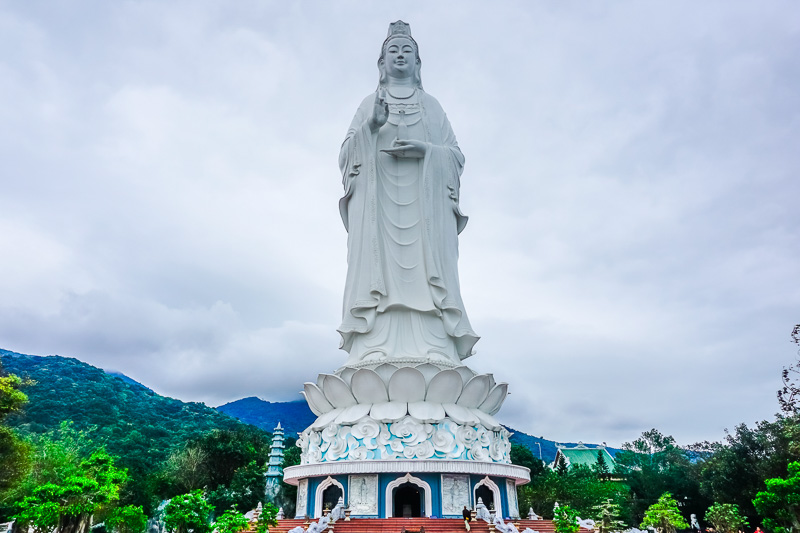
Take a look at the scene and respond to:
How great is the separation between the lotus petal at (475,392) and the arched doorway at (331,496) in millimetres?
2117

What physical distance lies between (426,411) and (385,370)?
3.85ft

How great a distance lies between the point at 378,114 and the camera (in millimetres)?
14227

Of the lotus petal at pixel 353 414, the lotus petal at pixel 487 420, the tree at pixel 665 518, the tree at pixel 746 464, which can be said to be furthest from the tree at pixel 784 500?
the lotus petal at pixel 353 414

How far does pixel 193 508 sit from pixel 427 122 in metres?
10.7

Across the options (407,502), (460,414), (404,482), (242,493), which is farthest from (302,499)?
(242,493)

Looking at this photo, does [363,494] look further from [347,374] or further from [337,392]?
[347,374]

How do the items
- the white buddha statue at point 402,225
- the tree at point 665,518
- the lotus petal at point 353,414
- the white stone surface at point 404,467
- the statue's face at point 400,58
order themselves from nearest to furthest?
1. the white stone surface at point 404,467
2. the lotus petal at point 353,414
3. the white buddha statue at point 402,225
4. the tree at point 665,518
5. the statue's face at point 400,58

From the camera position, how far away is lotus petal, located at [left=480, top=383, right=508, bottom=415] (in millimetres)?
13047

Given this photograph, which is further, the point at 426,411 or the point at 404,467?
the point at 426,411

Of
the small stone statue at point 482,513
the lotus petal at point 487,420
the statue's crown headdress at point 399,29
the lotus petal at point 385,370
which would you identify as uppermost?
the statue's crown headdress at point 399,29

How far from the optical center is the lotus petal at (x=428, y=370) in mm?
12148

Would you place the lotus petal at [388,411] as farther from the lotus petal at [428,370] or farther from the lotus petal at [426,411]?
the lotus petal at [428,370]

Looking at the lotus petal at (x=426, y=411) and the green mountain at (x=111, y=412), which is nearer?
the lotus petal at (x=426, y=411)

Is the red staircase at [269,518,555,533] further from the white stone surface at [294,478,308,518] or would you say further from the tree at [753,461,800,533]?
the tree at [753,461,800,533]
